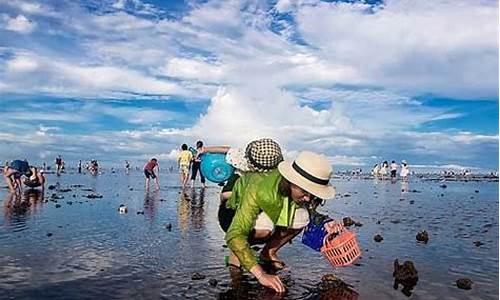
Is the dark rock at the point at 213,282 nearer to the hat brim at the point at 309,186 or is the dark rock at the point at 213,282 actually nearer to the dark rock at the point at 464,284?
the hat brim at the point at 309,186

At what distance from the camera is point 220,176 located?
11180 millimetres

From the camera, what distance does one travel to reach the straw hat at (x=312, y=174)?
254 inches

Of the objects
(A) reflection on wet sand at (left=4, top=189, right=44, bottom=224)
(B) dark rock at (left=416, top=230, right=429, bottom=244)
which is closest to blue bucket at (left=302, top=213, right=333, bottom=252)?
(B) dark rock at (left=416, top=230, right=429, bottom=244)

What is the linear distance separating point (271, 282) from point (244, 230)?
713 millimetres

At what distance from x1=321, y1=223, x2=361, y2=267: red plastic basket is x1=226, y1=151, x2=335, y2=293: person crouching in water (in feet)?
1.40

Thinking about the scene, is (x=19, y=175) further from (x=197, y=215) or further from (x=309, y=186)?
(x=309, y=186)

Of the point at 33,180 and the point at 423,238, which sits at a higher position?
the point at 33,180

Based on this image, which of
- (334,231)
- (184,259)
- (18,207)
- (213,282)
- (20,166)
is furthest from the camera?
(20,166)

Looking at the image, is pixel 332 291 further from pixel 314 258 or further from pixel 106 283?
pixel 106 283

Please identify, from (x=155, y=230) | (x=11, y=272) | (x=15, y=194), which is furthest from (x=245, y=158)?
(x=15, y=194)

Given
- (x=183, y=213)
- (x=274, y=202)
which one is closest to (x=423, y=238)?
(x=274, y=202)

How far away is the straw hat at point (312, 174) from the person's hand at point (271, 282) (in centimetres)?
120

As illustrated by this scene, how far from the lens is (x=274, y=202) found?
7.11 metres

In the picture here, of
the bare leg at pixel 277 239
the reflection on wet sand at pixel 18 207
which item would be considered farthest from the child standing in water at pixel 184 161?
the bare leg at pixel 277 239
